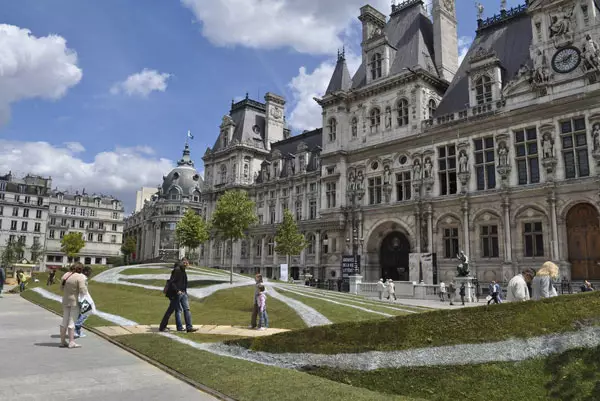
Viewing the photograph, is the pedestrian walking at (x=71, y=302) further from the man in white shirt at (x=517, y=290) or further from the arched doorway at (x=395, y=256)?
the arched doorway at (x=395, y=256)

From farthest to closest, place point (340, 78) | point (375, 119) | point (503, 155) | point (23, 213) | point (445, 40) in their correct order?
point (23, 213) < point (340, 78) < point (445, 40) < point (375, 119) < point (503, 155)

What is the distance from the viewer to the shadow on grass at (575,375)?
684 cm

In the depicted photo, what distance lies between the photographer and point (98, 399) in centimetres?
806

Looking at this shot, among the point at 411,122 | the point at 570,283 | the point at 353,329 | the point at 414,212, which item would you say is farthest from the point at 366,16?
the point at 353,329

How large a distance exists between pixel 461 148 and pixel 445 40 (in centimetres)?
1582

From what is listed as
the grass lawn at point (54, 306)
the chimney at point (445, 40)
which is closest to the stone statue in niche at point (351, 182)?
the chimney at point (445, 40)

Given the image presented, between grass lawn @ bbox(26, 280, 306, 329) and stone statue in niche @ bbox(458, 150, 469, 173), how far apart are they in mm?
21639

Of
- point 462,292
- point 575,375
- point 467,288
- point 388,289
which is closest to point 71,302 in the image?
point 575,375

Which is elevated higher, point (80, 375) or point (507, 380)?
point (507, 380)

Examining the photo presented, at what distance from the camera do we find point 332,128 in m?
52.9

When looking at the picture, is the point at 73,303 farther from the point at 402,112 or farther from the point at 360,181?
the point at 402,112

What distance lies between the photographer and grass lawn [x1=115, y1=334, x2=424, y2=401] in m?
8.16

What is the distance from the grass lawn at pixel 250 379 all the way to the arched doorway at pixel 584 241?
3114 centimetres

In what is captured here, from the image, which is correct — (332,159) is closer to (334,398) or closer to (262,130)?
(262,130)
